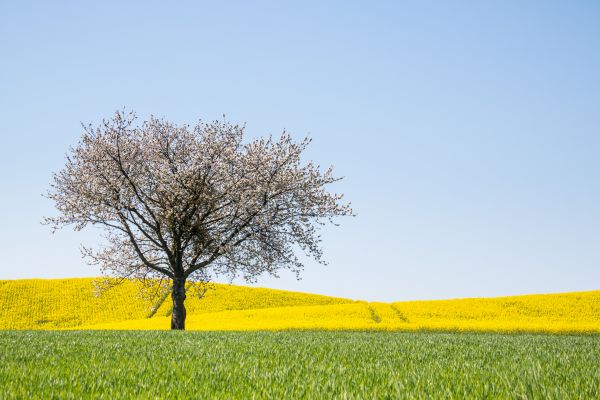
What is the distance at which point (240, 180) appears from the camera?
28.2 metres

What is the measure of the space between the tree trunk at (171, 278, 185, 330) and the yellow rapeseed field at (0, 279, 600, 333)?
14.0 ft

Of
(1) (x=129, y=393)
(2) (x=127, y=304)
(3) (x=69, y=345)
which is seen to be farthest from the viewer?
(2) (x=127, y=304)

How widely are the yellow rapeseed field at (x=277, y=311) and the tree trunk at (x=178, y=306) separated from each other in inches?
168

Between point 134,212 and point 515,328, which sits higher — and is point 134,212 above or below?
above

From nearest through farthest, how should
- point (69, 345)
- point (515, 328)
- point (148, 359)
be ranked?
point (148, 359) < point (69, 345) < point (515, 328)

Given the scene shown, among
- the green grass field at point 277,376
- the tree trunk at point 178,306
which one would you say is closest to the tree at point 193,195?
the tree trunk at point 178,306

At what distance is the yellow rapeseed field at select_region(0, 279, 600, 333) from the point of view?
32.1m

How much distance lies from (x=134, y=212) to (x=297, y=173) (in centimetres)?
915

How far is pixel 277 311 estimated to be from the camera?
4219 centimetres

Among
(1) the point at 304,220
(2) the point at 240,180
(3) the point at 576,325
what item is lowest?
(3) the point at 576,325

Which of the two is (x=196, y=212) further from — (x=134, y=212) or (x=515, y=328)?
(x=515, y=328)

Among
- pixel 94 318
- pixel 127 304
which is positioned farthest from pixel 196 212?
pixel 127 304

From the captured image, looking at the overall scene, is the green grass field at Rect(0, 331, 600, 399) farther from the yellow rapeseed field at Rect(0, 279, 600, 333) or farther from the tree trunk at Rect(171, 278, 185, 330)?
the yellow rapeseed field at Rect(0, 279, 600, 333)

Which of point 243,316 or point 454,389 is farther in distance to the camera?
point 243,316
